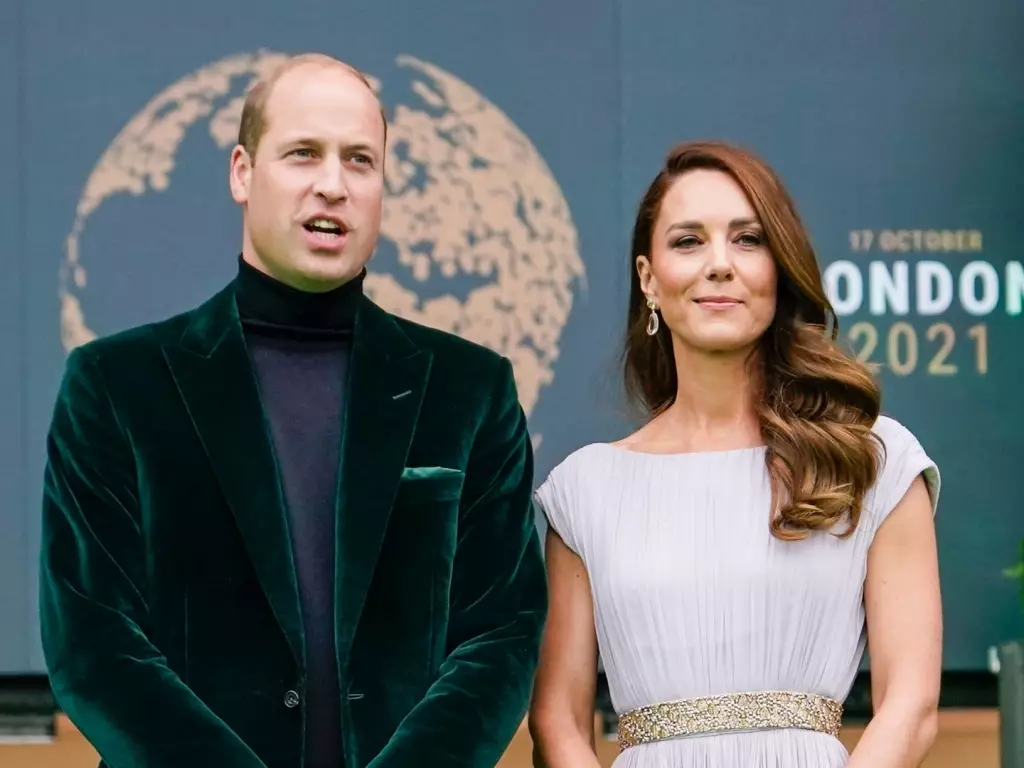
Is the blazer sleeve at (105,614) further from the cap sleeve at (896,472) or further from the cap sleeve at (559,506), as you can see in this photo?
the cap sleeve at (896,472)

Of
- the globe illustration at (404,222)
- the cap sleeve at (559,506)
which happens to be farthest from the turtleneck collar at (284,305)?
the globe illustration at (404,222)

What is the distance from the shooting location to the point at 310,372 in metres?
2.43

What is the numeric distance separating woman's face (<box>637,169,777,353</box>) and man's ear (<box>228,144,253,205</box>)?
0.78 meters

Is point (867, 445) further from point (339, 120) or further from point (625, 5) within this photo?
point (625, 5)

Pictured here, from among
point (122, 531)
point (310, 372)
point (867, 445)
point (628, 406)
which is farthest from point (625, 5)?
point (122, 531)

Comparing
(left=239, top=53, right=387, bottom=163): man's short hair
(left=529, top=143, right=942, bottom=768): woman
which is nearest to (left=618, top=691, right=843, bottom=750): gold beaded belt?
(left=529, top=143, right=942, bottom=768): woman

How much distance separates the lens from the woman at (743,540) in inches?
107

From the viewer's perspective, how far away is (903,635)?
106 inches

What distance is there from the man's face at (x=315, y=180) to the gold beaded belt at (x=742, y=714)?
3.09ft

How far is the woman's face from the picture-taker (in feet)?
9.14

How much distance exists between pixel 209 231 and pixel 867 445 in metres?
2.44

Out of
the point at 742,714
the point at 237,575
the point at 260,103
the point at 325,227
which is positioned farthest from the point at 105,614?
the point at 742,714

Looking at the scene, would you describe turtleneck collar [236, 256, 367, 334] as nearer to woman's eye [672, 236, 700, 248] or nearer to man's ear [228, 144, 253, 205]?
man's ear [228, 144, 253, 205]

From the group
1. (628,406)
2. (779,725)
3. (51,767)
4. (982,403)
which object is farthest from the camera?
(982,403)
